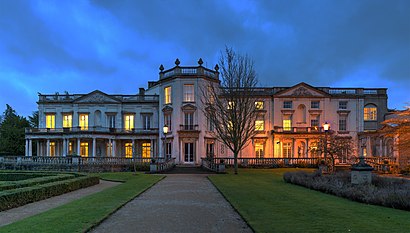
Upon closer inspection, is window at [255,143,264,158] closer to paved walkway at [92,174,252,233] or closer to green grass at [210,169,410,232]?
green grass at [210,169,410,232]

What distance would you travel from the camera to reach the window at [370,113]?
46.2 metres

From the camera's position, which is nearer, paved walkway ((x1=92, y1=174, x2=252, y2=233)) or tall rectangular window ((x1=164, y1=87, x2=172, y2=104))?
paved walkway ((x1=92, y1=174, x2=252, y2=233))

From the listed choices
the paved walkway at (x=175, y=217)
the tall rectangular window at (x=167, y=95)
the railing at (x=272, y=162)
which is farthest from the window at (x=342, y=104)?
the paved walkway at (x=175, y=217)

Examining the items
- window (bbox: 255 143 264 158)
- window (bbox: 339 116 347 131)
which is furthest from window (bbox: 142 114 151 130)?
window (bbox: 339 116 347 131)

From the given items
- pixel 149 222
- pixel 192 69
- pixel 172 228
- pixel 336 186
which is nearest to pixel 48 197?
pixel 149 222

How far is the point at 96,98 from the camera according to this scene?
47812 mm

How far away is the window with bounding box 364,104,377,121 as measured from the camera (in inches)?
1818

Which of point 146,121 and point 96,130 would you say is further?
point 146,121

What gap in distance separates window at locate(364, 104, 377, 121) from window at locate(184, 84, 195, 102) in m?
23.2

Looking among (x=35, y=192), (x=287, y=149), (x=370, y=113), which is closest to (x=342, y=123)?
(x=370, y=113)

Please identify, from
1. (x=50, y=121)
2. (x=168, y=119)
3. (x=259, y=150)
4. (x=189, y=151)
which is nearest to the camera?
(x=189, y=151)

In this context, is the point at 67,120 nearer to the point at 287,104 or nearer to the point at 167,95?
the point at 167,95

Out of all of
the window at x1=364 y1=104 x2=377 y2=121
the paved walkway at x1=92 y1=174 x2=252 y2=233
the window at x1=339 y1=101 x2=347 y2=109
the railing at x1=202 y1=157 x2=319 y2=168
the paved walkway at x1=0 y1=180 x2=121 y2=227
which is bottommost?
the railing at x1=202 y1=157 x2=319 y2=168

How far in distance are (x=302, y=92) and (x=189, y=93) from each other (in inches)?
582
